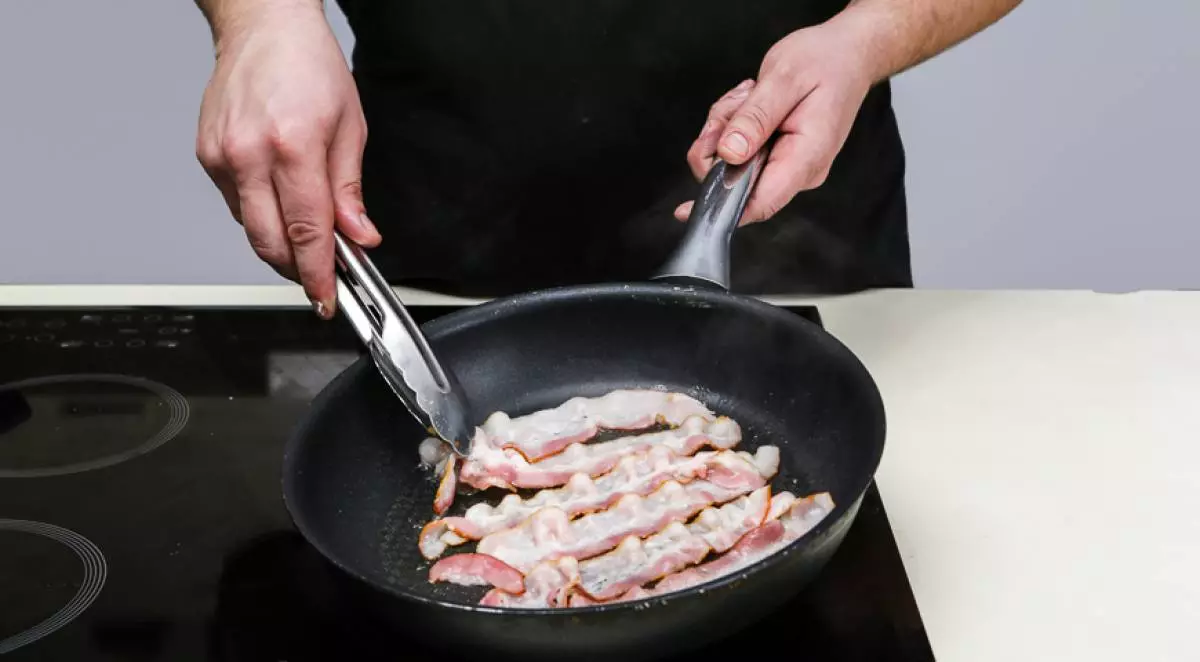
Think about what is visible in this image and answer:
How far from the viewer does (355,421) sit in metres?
1.10

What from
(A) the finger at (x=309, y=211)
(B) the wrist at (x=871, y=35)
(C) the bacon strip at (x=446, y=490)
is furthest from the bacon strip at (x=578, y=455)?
(B) the wrist at (x=871, y=35)

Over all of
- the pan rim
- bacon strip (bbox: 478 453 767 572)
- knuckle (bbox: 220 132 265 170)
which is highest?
knuckle (bbox: 220 132 265 170)

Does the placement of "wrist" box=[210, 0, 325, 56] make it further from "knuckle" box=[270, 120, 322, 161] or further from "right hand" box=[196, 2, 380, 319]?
"knuckle" box=[270, 120, 322, 161]

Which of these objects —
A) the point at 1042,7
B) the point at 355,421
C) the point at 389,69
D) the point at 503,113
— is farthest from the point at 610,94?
the point at 1042,7

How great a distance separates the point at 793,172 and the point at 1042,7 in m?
1.66

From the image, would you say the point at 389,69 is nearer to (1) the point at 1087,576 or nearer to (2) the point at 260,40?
(2) the point at 260,40

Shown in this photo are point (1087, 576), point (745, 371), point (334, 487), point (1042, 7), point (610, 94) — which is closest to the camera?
point (1087, 576)

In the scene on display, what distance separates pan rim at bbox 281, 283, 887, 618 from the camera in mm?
751

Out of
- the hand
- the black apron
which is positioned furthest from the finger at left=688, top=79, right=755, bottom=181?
the black apron

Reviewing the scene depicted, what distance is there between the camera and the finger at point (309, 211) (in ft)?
3.23

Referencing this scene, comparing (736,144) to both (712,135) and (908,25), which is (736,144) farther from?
(908,25)

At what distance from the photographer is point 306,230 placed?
3.26 ft

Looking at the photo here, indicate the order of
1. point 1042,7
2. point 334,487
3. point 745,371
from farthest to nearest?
point 1042,7, point 745,371, point 334,487

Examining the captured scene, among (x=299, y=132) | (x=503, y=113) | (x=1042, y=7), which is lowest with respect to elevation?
(x=1042, y=7)
